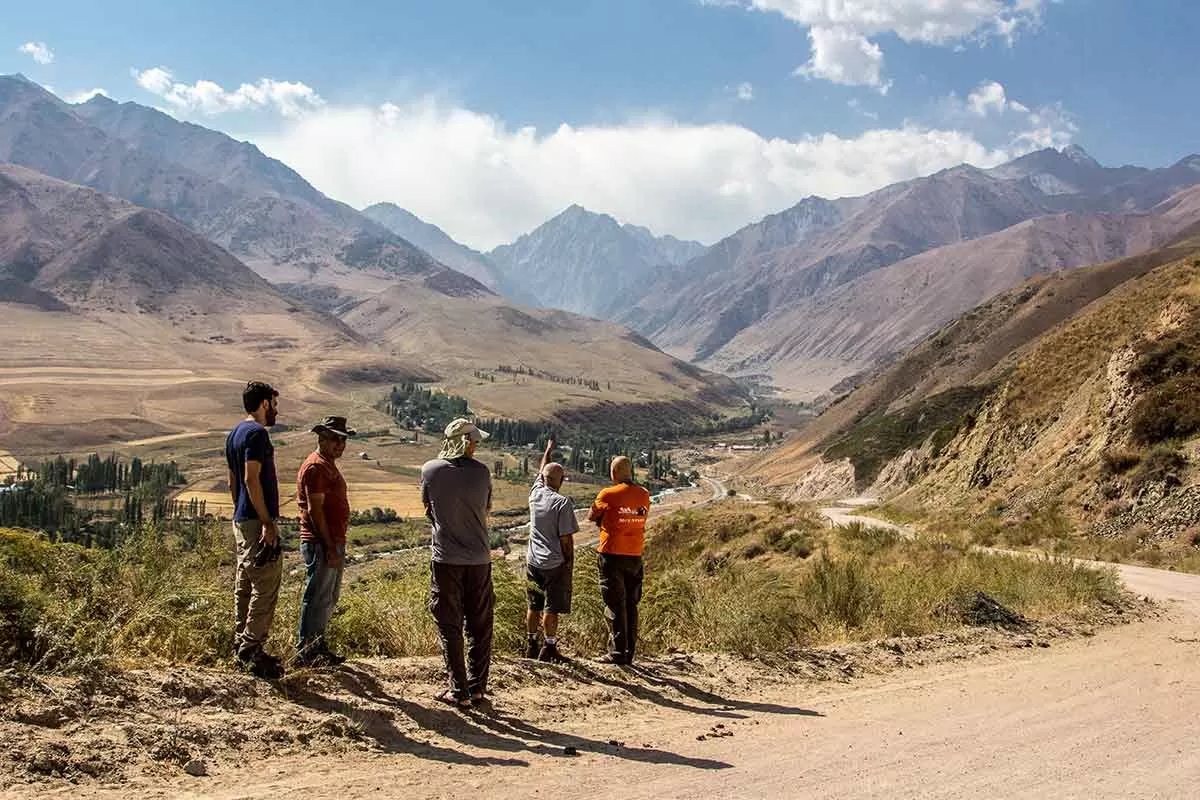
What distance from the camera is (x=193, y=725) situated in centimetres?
608

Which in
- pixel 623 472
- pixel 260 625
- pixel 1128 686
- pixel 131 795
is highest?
pixel 623 472

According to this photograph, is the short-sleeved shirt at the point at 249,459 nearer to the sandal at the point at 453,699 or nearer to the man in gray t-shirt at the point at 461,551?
the man in gray t-shirt at the point at 461,551

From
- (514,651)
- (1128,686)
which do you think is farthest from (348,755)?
(1128,686)

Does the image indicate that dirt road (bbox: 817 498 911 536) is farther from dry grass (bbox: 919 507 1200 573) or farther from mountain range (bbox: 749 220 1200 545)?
mountain range (bbox: 749 220 1200 545)

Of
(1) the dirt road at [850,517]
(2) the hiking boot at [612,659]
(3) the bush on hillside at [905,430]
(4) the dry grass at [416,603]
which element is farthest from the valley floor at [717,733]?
(3) the bush on hillside at [905,430]

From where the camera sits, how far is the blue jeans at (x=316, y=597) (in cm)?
766

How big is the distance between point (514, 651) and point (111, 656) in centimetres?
448

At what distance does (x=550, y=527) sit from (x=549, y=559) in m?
0.35

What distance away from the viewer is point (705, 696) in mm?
8758

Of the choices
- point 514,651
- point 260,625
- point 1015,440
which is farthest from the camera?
point 1015,440

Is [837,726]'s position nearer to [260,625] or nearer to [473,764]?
[473,764]

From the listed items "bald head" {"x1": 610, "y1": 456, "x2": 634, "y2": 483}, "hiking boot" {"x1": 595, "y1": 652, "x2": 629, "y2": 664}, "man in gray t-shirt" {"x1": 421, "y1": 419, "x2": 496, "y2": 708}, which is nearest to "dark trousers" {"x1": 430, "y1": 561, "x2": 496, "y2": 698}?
"man in gray t-shirt" {"x1": 421, "y1": 419, "x2": 496, "y2": 708}

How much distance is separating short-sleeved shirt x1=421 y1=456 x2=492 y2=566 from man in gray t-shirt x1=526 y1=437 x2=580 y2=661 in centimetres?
144

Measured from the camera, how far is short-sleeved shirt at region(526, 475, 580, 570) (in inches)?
365
